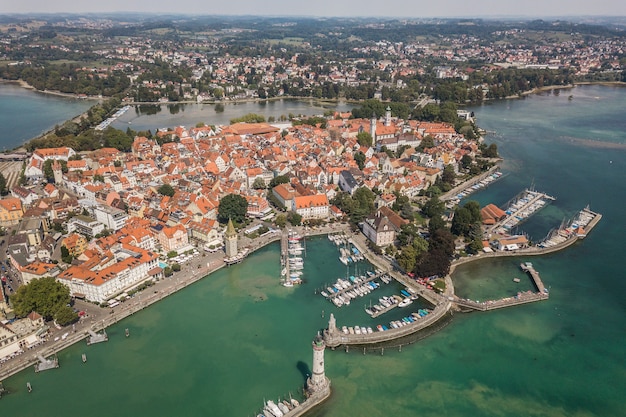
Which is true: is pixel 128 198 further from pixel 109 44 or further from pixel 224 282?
pixel 109 44

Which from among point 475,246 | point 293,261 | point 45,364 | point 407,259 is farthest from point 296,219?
point 45,364

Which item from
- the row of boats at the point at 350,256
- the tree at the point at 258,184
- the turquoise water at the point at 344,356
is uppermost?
the tree at the point at 258,184

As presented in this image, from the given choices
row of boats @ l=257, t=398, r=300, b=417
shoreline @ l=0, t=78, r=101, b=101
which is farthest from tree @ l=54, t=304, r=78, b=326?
shoreline @ l=0, t=78, r=101, b=101

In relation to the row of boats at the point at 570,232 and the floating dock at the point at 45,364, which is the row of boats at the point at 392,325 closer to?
the row of boats at the point at 570,232

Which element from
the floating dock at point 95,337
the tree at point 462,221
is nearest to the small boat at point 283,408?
the floating dock at point 95,337

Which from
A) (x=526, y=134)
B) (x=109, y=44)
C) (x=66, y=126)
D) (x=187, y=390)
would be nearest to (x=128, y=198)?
(x=187, y=390)

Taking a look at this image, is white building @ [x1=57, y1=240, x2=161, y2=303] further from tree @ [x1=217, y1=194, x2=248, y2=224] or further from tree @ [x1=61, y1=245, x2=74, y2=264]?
tree @ [x1=217, y1=194, x2=248, y2=224]
